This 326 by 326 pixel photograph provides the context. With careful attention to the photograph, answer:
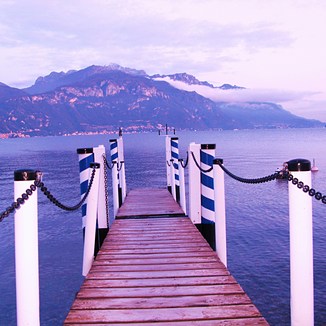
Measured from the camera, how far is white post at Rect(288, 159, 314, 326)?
3178 mm

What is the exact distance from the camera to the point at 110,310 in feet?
12.6

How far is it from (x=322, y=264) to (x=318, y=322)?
4715 mm

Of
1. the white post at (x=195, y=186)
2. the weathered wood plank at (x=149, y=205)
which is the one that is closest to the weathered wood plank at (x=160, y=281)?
the white post at (x=195, y=186)

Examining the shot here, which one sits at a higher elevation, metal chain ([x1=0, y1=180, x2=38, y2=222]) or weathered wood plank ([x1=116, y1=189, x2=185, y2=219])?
metal chain ([x1=0, y1=180, x2=38, y2=222])

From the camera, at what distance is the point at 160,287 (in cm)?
448

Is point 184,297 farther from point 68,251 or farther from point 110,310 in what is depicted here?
point 68,251

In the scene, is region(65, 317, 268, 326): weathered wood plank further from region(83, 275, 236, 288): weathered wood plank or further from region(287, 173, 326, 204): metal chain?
region(287, 173, 326, 204): metal chain

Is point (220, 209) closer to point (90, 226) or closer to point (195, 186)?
point (90, 226)

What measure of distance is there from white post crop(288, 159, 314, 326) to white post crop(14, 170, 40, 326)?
215 centimetres

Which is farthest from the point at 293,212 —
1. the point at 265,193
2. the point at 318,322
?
the point at 265,193

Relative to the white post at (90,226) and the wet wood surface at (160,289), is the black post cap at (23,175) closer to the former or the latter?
the wet wood surface at (160,289)

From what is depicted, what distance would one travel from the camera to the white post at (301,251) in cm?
318

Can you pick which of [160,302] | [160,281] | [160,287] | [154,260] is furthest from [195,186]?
[160,302]

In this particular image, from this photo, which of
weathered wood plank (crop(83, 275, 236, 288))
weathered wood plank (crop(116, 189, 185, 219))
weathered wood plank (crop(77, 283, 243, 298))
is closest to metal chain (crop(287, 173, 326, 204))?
weathered wood plank (crop(77, 283, 243, 298))
